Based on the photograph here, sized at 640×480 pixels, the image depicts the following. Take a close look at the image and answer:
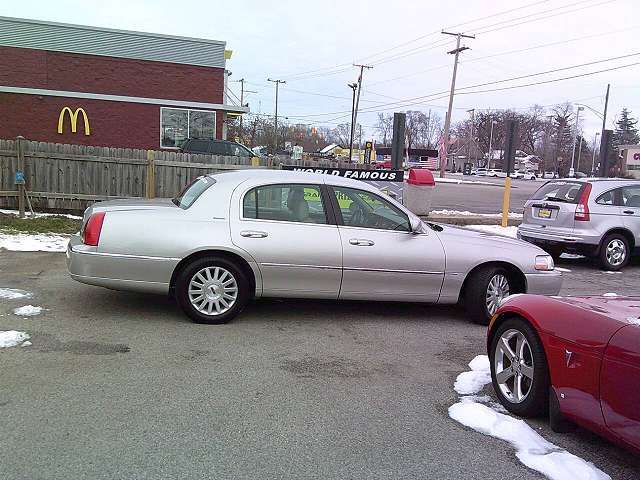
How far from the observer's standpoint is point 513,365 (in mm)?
3994

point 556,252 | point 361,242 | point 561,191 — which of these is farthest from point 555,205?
point 361,242

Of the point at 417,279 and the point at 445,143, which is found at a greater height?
the point at 445,143

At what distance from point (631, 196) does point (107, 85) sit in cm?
1941

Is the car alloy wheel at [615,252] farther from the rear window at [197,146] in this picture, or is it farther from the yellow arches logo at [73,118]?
the yellow arches logo at [73,118]

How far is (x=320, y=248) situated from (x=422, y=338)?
1.35 m

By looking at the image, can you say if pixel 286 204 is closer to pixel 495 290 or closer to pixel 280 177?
pixel 280 177

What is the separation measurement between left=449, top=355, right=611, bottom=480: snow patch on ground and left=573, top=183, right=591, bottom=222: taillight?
21.3 ft

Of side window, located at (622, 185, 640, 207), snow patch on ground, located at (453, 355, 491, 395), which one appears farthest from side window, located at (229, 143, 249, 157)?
snow patch on ground, located at (453, 355, 491, 395)

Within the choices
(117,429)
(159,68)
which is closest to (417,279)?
(117,429)

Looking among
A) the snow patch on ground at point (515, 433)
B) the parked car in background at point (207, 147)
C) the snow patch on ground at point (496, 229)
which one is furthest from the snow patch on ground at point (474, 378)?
the parked car in background at point (207, 147)

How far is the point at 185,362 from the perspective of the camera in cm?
467

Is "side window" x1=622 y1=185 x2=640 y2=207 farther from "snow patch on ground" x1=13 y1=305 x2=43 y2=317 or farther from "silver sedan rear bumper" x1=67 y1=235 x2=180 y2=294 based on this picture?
"snow patch on ground" x1=13 y1=305 x2=43 y2=317

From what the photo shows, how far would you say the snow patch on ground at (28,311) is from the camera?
5719mm

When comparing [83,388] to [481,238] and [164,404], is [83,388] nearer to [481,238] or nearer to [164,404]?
[164,404]
